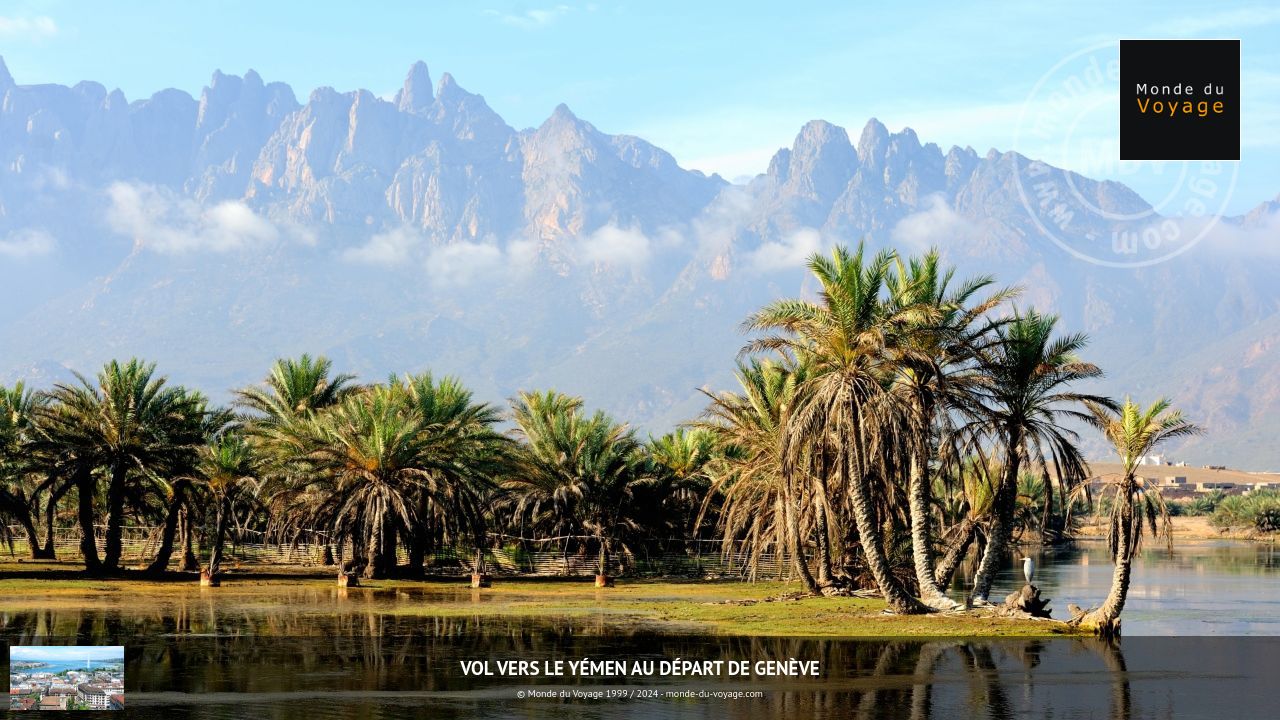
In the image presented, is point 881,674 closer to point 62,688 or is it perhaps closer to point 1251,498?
point 62,688

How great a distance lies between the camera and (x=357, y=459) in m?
46.6

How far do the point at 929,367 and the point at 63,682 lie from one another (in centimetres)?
2071

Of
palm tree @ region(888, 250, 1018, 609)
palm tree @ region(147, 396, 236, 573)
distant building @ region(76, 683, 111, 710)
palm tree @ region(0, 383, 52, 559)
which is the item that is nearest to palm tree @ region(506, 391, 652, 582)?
palm tree @ region(147, 396, 236, 573)

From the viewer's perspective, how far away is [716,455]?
6134 centimetres

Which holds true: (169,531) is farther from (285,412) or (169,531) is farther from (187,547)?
(285,412)

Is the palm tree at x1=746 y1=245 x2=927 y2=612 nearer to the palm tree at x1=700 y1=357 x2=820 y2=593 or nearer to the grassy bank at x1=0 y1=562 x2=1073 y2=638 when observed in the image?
the grassy bank at x1=0 y1=562 x2=1073 y2=638

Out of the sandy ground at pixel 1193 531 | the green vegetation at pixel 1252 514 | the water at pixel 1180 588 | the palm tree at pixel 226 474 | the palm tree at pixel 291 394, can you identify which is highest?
the palm tree at pixel 291 394

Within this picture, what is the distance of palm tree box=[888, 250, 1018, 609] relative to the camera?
32625mm

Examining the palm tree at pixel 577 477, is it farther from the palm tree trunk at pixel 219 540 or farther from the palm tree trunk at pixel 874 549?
the palm tree trunk at pixel 874 549

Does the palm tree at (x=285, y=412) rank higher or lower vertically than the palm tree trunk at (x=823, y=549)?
higher

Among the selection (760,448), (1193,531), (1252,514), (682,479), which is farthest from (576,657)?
(1193,531)

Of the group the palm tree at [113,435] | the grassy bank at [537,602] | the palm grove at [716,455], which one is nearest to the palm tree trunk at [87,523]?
the palm tree at [113,435]

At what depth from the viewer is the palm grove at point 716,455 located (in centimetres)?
3228

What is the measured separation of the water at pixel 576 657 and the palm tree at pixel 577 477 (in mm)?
16964
